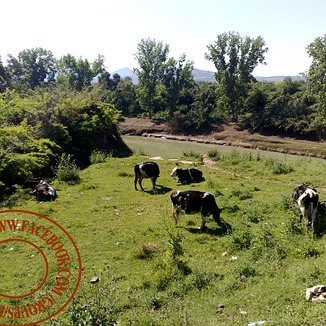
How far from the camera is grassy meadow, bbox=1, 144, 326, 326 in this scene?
5184 mm

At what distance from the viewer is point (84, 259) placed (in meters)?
8.32

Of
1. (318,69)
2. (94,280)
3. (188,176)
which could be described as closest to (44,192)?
(188,176)

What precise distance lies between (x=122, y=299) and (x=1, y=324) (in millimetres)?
2168

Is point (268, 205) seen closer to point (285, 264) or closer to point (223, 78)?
point (285, 264)

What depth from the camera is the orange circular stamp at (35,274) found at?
20.2 ft

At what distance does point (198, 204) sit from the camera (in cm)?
1007

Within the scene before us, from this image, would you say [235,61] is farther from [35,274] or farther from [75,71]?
[35,274]

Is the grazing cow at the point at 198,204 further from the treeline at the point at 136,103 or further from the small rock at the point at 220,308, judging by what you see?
the treeline at the point at 136,103

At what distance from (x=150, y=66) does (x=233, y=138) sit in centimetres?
1925

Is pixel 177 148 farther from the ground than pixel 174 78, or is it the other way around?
pixel 174 78

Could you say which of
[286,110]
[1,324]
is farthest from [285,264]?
[286,110]

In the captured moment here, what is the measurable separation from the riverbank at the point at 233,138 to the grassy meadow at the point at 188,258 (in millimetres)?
20845

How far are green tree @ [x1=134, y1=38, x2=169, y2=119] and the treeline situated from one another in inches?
6.2

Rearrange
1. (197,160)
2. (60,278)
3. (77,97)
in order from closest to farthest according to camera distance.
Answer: (60,278) → (197,160) → (77,97)
